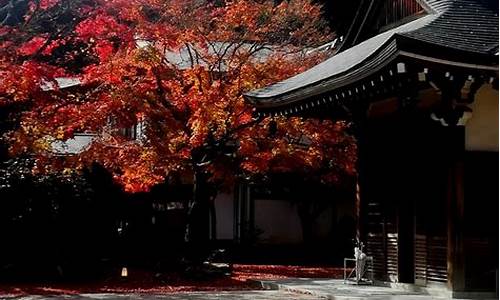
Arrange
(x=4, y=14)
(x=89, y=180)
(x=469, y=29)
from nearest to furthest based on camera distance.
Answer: (x=469, y=29)
(x=4, y=14)
(x=89, y=180)

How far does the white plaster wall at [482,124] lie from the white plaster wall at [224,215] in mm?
15893

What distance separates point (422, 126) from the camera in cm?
1391

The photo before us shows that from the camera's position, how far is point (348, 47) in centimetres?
1717

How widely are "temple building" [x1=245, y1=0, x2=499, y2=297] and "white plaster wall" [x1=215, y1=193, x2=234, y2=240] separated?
40.4 feet

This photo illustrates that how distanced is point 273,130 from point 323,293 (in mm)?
4836

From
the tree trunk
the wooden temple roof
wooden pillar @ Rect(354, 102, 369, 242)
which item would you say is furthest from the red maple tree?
wooden pillar @ Rect(354, 102, 369, 242)

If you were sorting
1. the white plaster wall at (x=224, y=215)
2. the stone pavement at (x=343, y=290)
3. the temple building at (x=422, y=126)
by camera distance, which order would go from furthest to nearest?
1. the white plaster wall at (x=224, y=215)
2. the stone pavement at (x=343, y=290)
3. the temple building at (x=422, y=126)

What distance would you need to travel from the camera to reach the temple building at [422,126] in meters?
11.4

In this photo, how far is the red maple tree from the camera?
17062 millimetres

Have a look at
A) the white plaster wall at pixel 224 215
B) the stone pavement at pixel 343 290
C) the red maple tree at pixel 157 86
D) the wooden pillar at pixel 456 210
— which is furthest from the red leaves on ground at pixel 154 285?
the white plaster wall at pixel 224 215

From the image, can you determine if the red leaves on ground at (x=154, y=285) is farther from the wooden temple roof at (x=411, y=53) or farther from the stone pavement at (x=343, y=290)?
the wooden temple roof at (x=411, y=53)

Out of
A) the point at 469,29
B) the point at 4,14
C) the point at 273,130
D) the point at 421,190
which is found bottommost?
the point at 421,190

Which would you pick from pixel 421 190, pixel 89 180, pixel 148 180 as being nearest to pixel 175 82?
pixel 148 180

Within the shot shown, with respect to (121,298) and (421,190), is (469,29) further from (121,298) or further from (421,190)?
(121,298)
